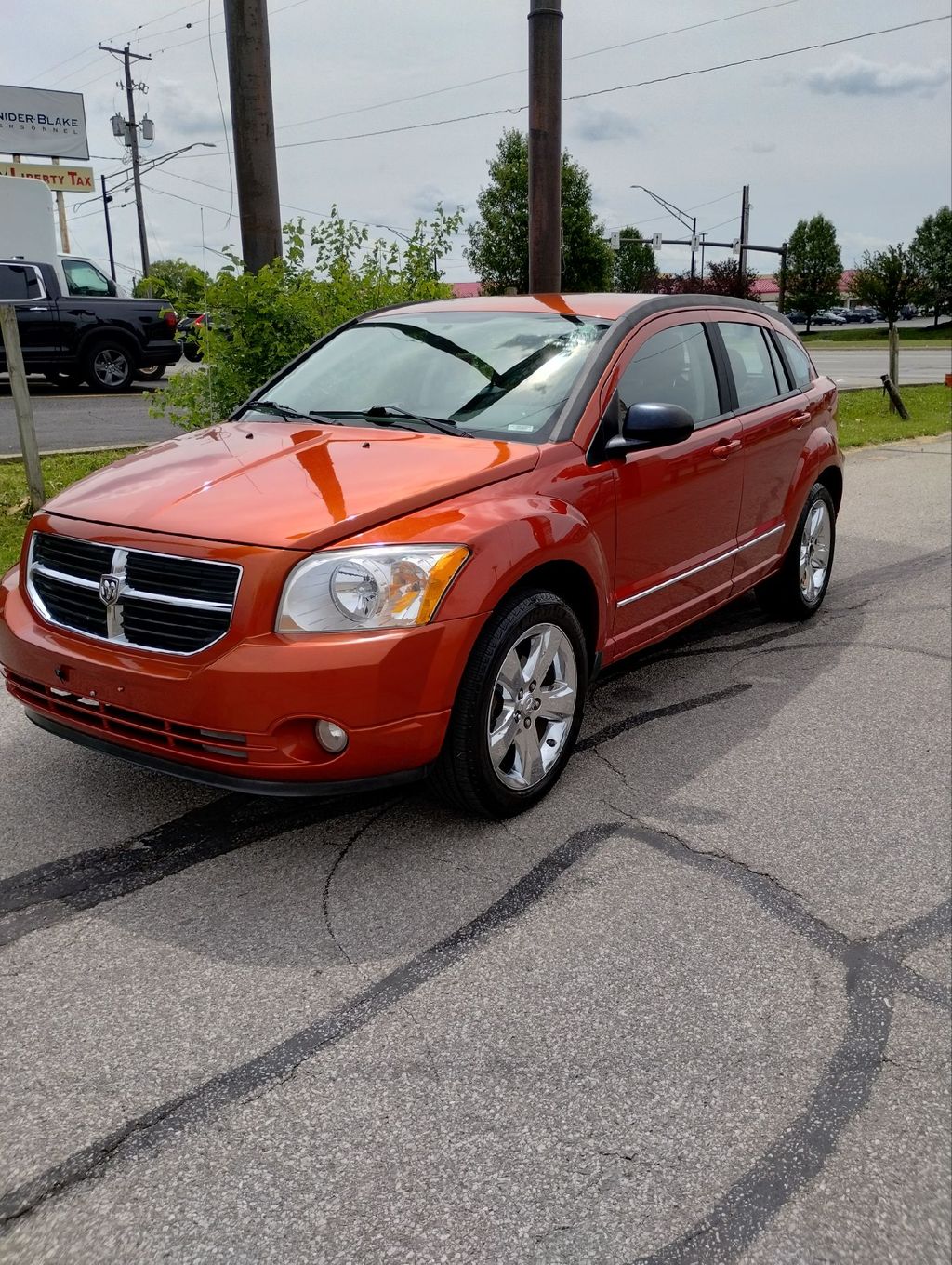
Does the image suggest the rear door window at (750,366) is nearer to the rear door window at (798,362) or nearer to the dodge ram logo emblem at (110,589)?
the rear door window at (798,362)

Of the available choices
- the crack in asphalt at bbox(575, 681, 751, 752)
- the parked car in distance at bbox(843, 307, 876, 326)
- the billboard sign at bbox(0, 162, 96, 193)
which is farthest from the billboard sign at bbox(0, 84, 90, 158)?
the parked car in distance at bbox(843, 307, 876, 326)

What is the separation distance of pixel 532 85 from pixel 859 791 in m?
7.42

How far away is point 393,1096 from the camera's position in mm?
2344

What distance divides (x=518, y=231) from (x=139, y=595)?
149ft

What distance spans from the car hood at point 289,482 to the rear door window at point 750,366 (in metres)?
1.83

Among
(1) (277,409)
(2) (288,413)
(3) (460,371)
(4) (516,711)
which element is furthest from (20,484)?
(4) (516,711)

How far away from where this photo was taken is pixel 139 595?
126 inches

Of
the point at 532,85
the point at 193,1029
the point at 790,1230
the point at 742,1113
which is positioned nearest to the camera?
the point at 790,1230

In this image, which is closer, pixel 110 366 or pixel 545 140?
pixel 545 140

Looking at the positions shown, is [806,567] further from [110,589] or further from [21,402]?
[21,402]

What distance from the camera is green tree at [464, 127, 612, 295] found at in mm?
45469

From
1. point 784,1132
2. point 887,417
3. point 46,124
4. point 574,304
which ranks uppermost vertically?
point 46,124

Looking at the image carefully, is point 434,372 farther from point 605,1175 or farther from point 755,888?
point 605,1175

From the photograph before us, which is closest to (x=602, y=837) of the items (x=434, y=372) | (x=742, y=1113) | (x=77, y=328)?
(x=742, y=1113)
